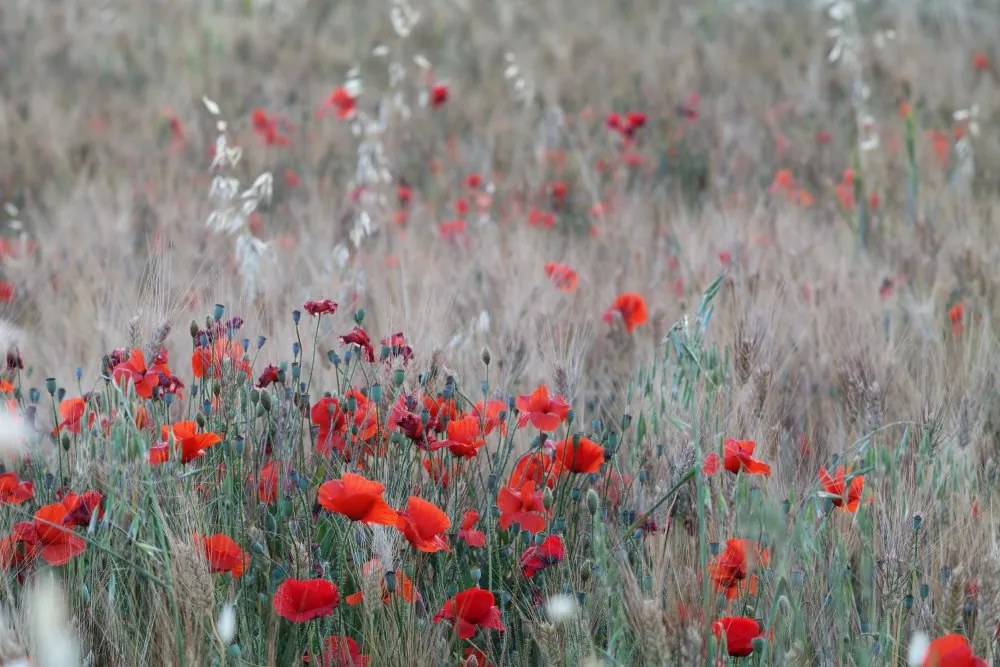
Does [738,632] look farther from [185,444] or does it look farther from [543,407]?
[185,444]

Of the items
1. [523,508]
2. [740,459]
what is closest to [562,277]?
[523,508]

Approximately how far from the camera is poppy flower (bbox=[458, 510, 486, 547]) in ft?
4.77

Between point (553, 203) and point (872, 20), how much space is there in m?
4.20

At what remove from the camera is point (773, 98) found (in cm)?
596

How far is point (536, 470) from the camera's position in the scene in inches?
68.7

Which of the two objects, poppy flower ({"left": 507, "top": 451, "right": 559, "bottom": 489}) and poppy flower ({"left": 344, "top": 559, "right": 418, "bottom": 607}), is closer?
poppy flower ({"left": 344, "top": 559, "right": 418, "bottom": 607})

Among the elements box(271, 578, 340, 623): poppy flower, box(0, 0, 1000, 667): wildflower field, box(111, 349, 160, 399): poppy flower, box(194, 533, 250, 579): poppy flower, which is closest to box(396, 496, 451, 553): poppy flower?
Answer: box(0, 0, 1000, 667): wildflower field

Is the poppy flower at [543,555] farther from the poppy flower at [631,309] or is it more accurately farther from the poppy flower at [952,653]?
the poppy flower at [631,309]

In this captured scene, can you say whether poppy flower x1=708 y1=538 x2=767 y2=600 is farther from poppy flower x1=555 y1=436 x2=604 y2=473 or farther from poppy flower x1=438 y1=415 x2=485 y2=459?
poppy flower x1=438 y1=415 x2=485 y2=459

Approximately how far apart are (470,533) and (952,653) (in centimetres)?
63

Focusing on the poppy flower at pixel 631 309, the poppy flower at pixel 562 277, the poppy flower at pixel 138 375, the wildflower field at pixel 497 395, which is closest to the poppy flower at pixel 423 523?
the wildflower field at pixel 497 395

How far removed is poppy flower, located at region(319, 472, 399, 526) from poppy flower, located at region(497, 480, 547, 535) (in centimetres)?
25

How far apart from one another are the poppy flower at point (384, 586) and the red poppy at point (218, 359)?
16.5 inches

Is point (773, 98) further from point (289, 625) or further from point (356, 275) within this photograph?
point (289, 625)
